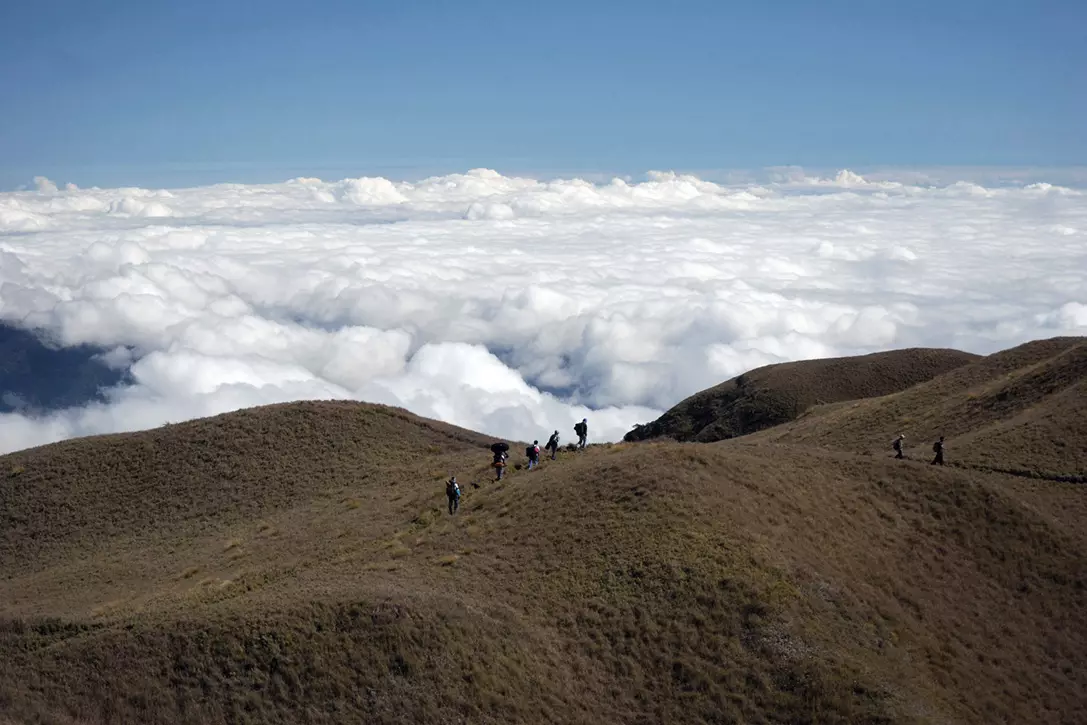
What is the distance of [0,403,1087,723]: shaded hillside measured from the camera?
80.9ft

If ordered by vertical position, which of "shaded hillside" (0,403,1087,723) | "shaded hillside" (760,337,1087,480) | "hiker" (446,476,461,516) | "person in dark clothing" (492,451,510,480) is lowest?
"shaded hillside" (0,403,1087,723)

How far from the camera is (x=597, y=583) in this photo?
30.0 meters

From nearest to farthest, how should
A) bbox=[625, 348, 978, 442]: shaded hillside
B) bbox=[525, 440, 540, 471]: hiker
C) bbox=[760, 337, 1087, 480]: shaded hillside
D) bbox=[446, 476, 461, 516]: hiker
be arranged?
bbox=[446, 476, 461, 516]: hiker → bbox=[525, 440, 540, 471]: hiker → bbox=[760, 337, 1087, 480]: shaded hillside → bbox=[625, 348, 978, 442]: shaded hillside

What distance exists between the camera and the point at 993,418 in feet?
174

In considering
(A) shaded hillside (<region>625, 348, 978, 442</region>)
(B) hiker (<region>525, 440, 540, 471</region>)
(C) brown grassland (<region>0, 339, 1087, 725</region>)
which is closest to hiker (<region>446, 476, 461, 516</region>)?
(C) brown grassland (<region>0, 339, 1087, 725</region>)

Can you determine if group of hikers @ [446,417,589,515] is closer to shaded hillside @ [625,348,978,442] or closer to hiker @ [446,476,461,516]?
hiker @ [446,476,461,516]

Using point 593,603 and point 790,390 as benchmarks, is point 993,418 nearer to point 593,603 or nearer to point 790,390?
point 593,603

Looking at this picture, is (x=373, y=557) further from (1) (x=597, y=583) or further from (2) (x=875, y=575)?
(2) (x=875, y=575)

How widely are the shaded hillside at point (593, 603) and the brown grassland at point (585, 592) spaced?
101 millimetres

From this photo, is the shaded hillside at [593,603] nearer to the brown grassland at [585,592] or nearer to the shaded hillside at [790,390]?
the brown grassland at [585,592]

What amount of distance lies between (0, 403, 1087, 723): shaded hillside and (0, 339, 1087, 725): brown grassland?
0.33 feet

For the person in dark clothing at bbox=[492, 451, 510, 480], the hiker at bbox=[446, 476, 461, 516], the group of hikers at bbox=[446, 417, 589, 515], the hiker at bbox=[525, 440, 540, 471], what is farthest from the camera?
the hiker at bbox=[525, 440, 540, 471]

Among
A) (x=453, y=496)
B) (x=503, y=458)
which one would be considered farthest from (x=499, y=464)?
(x=453, y=496)

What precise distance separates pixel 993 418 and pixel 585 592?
35.7m
